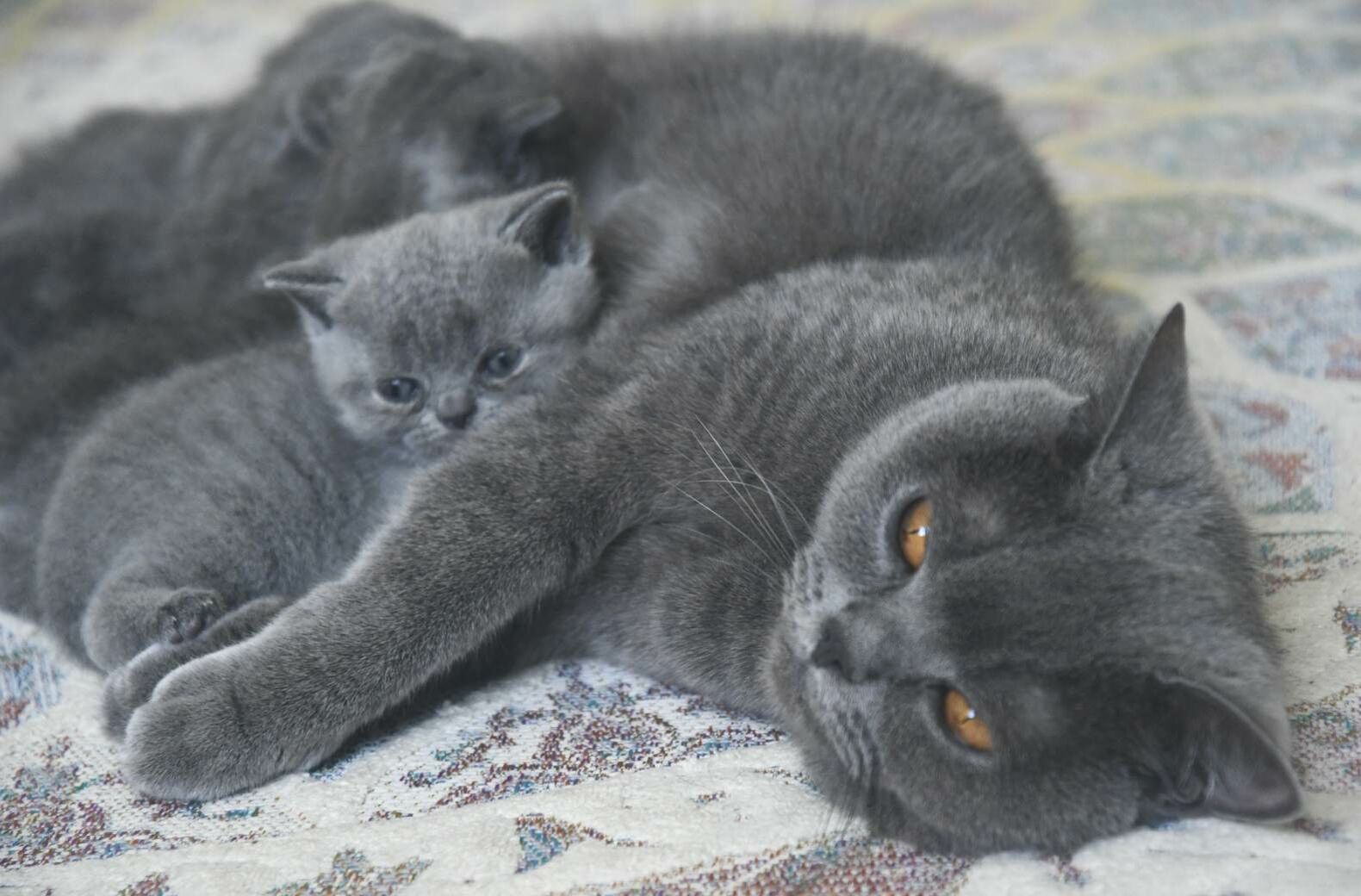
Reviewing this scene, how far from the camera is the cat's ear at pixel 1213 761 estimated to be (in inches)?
32.3

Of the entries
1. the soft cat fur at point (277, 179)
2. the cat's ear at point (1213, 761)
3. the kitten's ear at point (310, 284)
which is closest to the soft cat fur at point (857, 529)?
the cat's ear at point (1213, 761)

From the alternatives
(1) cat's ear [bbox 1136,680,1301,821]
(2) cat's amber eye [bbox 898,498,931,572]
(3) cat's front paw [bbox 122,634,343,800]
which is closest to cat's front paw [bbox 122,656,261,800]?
(3) cat's front paw [bbox 122,634,343,800]

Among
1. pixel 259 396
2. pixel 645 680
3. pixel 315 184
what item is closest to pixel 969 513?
pixel 645 680

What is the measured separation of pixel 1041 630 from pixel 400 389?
0.84 metres

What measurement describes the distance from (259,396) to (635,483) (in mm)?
489

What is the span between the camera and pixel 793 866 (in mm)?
933

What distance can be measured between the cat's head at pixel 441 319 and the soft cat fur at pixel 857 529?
12cm

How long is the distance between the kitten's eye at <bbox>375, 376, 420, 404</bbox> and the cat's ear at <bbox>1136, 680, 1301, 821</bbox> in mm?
905

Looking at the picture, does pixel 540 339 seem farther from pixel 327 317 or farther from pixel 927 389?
pixel 927 389

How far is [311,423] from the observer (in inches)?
54.7

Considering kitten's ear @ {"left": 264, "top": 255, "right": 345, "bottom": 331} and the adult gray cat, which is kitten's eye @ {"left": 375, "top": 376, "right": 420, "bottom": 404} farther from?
kitten's ear @ {"left": 264, "top": 255, "right": 345, "bottom": 331}

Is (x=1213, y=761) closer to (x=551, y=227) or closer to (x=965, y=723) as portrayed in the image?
(x=965, y=723)

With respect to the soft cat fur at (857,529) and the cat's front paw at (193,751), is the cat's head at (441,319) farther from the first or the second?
the cat's front paw at (193,751)

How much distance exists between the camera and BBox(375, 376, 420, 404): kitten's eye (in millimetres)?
1436
